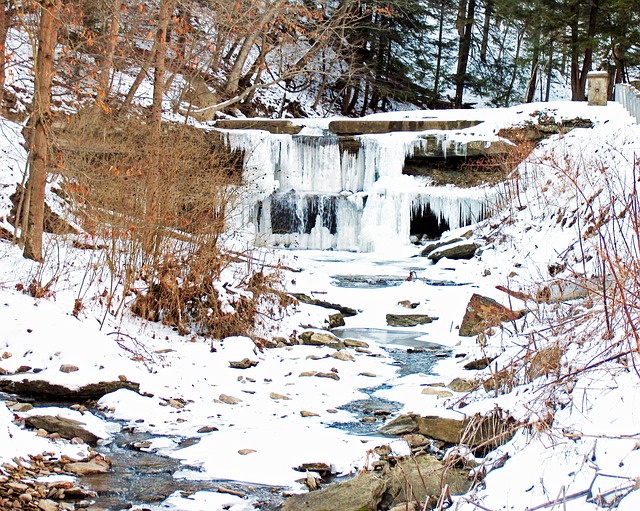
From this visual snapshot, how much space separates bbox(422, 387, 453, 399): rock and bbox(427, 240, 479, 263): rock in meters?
8.13

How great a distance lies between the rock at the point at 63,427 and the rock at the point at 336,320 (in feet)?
14.4

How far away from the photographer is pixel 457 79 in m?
26.8

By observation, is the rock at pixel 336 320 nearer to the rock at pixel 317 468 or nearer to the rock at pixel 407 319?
the rock at pixel 407 319

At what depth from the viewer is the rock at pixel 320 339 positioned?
8.27 m

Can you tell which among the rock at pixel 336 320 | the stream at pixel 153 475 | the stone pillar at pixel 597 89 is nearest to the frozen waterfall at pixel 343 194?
the stone pillar at pixel 597 89

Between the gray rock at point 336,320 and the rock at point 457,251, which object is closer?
the gray rock at point 336,320

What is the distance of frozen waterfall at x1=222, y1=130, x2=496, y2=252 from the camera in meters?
17.0

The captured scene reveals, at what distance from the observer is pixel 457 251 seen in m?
14.4

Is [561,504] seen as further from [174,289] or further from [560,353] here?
[174,289]

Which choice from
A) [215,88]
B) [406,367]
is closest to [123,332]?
[406,367]

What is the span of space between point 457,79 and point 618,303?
2402 cm

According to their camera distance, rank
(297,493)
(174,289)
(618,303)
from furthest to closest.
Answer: (174,289), (297,493), (618,303)

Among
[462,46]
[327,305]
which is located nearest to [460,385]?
[327,305]

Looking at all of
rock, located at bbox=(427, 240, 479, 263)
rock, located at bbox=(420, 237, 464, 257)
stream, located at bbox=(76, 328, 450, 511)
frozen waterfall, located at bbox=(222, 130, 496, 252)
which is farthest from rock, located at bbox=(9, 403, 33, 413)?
frozen waterfall, located at bbox=(222, 130, 496, 252)
